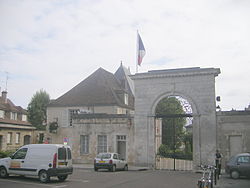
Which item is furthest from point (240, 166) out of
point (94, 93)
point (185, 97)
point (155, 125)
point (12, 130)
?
point (12, 130)

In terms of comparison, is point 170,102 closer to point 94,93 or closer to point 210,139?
point 94,93

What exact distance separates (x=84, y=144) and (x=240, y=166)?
13.1 metres

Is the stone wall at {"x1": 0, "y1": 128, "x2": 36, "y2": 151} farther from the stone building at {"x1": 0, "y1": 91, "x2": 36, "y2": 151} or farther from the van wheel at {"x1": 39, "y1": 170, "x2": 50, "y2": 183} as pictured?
the van wheel at {"x1": 39, "y1": 170, "x2": 50, "y2": 183}

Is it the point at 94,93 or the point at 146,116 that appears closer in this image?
the point at 146,116

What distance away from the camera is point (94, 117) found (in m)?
24.9

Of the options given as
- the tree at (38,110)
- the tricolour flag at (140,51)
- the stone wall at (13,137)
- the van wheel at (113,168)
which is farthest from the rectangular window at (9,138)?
the van wheel at (113,168)

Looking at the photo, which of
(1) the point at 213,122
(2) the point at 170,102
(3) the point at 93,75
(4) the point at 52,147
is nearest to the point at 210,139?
(1) the point at 213,122

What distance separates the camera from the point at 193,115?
21.5 meters

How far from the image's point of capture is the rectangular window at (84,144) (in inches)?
991

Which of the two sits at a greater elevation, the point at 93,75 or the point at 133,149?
the point at 93,75

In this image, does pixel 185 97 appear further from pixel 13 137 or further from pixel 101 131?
pixel 13 137

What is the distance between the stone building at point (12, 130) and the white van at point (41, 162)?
18.8 meters

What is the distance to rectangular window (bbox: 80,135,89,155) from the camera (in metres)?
25.2

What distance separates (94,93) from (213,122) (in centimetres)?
1539
